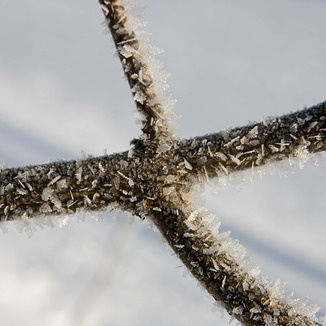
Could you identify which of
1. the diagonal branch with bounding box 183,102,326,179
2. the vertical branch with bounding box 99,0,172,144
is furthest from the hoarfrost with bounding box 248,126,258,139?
the vertical branch with bounding box 99,0,172,144

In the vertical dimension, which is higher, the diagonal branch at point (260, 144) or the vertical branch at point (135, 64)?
the vertical branch at point (135, 64)

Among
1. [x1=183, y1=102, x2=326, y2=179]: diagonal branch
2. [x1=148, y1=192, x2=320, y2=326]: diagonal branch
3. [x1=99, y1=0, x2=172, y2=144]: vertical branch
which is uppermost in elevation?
[x1=99, y1=0, x2=172, y2=144]: vertical branch

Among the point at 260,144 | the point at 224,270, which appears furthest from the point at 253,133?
the point at 224,270

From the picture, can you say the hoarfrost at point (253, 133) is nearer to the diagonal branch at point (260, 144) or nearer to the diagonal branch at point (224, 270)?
the diagonal branch at point (260, 144)

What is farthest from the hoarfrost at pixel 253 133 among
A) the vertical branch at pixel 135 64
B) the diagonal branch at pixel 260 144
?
the vertical branch at pixel 135 64

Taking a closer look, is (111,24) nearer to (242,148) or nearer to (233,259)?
(242,148)

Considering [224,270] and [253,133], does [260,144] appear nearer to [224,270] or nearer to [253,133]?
[253,133]

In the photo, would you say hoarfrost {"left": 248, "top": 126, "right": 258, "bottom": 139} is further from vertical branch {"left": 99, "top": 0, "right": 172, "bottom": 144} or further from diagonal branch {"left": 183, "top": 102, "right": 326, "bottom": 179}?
vertical branch {"left": 99, "top": 0, "right": 172, "bottom": 144}

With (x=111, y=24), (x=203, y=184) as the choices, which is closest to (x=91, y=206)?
(x=203, y=184)
